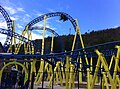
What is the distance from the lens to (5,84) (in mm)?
12453

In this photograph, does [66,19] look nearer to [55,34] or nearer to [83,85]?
[55,34]

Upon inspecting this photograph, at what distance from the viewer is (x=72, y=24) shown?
22.0m

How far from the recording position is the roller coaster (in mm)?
13367

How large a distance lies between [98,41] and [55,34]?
277 inches

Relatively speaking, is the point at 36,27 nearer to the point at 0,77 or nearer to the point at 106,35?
the point at 106,35

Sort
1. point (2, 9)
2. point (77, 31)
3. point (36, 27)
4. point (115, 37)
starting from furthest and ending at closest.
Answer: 1. point (115, 37)
2. point (36, 27)
3. point (2, 9)
4. point (77, 31)

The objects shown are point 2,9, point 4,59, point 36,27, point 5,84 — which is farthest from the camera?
point 36,27

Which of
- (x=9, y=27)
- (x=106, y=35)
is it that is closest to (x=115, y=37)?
(x=106, y=35)

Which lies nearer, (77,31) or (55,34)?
(77,31)

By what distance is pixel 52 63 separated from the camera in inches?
642

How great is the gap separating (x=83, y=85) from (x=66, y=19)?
6.87 m

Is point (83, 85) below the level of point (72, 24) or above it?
below

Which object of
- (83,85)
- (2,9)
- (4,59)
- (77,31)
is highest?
(2,9)

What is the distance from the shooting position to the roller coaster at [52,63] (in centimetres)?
1337
